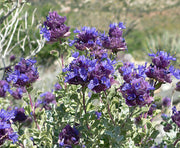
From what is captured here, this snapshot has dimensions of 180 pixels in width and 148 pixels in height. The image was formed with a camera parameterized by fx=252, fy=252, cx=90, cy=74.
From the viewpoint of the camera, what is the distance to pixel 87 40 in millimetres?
2223

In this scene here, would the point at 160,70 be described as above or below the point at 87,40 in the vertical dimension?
below

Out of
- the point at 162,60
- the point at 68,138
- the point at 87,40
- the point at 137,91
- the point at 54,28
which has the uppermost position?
the point at 54,28

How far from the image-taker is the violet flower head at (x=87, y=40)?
2.16 metres

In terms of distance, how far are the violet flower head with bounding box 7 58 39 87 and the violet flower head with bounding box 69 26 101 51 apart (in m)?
0.40

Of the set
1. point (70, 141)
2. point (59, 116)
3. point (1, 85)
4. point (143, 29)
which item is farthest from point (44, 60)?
point (143, 29)

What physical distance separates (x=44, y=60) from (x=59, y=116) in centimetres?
711

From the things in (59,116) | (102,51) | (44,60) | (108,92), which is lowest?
(59,116)

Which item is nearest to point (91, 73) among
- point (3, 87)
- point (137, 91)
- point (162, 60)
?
point (137, 91)

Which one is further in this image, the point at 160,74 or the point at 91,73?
the point at 160,74

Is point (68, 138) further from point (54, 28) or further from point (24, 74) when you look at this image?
point (54, 28)

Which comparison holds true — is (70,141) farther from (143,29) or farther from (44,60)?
(143,29)

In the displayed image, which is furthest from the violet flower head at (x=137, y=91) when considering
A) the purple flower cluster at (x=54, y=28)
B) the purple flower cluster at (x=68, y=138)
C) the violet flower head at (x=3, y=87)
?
the violet flower head at (x=3, y=87)

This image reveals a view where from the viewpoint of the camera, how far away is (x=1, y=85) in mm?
2953

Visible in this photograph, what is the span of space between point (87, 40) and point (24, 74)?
2.02 ft
